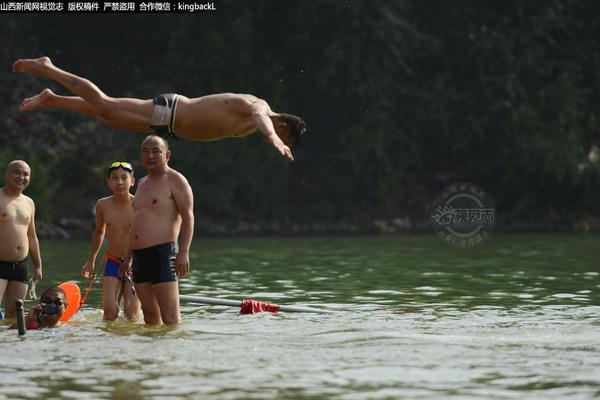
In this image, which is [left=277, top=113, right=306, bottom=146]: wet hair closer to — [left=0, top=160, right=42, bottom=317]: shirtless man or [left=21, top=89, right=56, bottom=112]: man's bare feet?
[left=21, top=89, right=56, bottom=112]: man's bare feet

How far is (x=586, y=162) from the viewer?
1566 inches

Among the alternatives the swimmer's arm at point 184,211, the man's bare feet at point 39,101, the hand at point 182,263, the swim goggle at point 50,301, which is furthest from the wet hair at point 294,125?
the swim goggle at point 50,301

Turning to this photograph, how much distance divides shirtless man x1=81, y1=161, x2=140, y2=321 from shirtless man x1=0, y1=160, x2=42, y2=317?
80cm

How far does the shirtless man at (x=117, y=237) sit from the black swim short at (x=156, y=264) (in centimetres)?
125

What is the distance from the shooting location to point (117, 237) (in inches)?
551

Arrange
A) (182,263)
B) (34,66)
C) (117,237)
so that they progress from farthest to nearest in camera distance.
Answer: (117,237) < (34,66) < (182,263)

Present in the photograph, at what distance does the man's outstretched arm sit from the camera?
36.0 feet

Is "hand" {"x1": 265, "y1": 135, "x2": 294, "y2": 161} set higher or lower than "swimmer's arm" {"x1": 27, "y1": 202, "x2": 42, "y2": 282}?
higher

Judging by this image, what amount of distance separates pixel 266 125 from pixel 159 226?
1.90 m

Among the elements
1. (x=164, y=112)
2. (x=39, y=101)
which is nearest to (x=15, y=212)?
(x=39, y=101)

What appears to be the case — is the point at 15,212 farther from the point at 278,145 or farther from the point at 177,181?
the point at 278,145

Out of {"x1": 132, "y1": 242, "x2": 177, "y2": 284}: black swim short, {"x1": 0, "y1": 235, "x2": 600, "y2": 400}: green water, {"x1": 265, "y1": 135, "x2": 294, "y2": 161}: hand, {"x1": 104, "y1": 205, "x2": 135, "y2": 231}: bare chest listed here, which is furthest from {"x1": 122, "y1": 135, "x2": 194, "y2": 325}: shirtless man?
{"x1": 265, "y1": 135, "x2": 294, "y2": 161}: hand

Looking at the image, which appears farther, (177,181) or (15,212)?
(15,212)

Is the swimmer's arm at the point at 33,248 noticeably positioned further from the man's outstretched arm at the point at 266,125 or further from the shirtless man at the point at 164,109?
the man's outstretched arm at the point at 266,125
